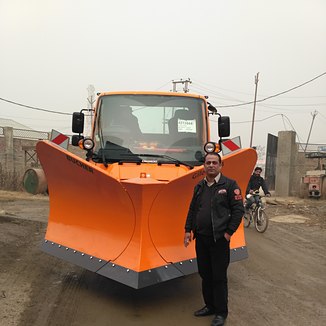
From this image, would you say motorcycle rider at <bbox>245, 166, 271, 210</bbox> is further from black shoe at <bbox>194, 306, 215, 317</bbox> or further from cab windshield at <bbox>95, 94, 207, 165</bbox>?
black shoe at <bbox>194, 306, 215, 317</bbox>

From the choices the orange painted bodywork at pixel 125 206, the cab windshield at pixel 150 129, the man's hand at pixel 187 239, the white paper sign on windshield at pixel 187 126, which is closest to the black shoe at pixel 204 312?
Answer: the orange painted bodywork at pixel 125 206

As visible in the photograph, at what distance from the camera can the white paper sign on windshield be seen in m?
6.10

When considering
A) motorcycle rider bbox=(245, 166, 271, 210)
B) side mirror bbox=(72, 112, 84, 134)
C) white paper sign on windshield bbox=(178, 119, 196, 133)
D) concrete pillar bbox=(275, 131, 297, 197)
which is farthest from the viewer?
concrete pillar bbox=(275, 131, 297, 197)

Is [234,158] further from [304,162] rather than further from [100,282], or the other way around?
[304,162]

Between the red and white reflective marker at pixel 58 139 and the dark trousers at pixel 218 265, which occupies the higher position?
the red and white reflective marker at pixel 58 139

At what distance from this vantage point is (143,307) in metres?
4.49

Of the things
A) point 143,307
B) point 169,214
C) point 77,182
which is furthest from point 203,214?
point 77,182

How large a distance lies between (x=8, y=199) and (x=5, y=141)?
24.9ft

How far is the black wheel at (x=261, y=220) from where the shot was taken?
1031 cm

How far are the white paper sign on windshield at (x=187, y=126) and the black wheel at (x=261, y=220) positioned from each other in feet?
16.7

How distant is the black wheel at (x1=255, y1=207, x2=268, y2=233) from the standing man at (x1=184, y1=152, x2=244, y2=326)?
6.34 meters

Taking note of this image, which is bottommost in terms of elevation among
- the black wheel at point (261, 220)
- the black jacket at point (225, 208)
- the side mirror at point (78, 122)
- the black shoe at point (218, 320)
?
the black wheel at point (261, 220)

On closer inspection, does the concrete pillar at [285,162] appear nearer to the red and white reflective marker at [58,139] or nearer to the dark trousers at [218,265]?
the red and white reflective marker at [58,139]

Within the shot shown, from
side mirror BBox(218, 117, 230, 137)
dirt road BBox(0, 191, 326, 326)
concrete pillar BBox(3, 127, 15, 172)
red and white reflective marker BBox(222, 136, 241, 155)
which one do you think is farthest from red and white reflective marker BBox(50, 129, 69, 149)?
concrete pillar BBox(3, 127, 15, 172)
